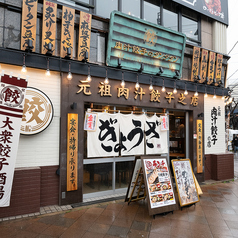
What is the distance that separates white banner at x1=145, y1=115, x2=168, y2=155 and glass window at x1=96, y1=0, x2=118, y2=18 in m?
4.34

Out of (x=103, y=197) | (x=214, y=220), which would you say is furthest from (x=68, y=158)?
(x=214, y=220)

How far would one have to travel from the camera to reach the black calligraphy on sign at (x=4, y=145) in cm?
496

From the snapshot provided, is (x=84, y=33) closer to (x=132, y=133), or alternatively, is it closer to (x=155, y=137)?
(x=132, y=133)

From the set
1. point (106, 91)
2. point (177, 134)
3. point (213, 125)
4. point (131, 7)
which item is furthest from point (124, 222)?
point (131, 7)

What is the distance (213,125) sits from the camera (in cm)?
1053

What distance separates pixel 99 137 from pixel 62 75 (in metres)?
2.41

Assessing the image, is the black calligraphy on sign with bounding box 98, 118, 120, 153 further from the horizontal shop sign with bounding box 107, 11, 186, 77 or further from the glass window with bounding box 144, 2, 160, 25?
the glass window with bounding box 144, 2, 160, 25

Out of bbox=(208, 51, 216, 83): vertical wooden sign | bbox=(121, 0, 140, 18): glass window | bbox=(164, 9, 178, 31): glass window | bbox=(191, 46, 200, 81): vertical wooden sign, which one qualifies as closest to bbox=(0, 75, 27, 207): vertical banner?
bbox=(121, 0, 140, 18): glass window

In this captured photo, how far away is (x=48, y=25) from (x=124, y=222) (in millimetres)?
6172

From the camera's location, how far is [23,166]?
6184 mm

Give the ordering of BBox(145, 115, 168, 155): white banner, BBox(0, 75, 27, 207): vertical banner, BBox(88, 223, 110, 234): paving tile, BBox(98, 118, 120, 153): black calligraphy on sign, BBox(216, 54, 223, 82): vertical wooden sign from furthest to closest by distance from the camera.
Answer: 1. BBox(216, 54, 223, 82): vertical wooden sign
2. BBox(145, 115, 168, 155): white banner
3. BBox(98, 118, 120, 153): black calligraphy on sign
4. BBox(88, 223, 110, 234): paving tile
5. BBox(0, 75, 27, 207): vertical banner

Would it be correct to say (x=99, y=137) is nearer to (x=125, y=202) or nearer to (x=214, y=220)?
(x=125, y=202)

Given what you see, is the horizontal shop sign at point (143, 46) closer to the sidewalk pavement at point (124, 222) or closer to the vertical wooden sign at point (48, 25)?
the vertical wooden sign at point (48, 25)

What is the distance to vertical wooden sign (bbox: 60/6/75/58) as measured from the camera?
6652mm
